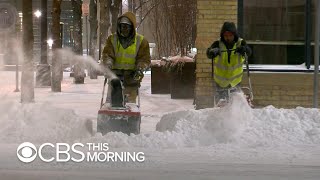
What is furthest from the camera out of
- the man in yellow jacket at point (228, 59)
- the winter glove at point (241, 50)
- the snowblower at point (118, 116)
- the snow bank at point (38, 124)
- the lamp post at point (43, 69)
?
the lamp post at point (43, 69)

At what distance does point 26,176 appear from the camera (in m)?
6.64

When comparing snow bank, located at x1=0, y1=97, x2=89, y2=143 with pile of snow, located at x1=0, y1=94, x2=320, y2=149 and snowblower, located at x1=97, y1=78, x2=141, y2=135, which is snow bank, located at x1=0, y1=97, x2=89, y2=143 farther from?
snowblower, located at x1=97, y1=78, x2=141, y2=135

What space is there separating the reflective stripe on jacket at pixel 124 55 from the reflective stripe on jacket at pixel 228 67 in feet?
4.64

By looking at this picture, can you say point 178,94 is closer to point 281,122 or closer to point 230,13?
point 230,13

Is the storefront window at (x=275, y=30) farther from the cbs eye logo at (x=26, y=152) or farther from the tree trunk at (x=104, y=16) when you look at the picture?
the tree trunk at (x=104, y=16)

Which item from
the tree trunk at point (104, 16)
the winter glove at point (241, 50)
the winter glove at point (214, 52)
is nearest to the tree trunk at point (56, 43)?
the tree trunk at point (104, 16)

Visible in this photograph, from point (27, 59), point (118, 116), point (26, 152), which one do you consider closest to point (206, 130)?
point (118, 116)

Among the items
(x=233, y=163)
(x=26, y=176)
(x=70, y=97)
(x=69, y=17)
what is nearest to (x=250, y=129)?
(x=233, y=163)

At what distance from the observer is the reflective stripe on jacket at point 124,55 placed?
28.8 feet

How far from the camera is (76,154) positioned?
7641 millimetres

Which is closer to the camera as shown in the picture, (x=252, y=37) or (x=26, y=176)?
(x=26, y=176)

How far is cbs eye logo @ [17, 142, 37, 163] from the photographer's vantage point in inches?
292

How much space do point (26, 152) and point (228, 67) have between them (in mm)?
3530

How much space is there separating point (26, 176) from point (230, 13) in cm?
653
